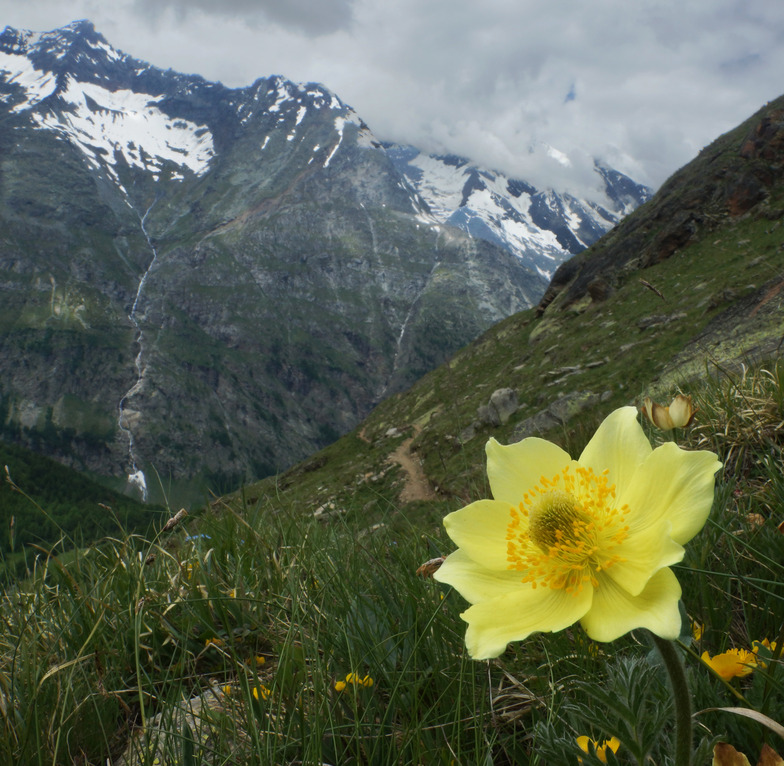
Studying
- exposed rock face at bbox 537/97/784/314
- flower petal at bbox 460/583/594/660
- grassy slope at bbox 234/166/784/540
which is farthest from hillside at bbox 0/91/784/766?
exposed rock face at bbox 537/97/784/314

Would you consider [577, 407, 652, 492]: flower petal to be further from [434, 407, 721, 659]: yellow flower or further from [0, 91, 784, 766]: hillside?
[0, 91, 784, 766]: hillside

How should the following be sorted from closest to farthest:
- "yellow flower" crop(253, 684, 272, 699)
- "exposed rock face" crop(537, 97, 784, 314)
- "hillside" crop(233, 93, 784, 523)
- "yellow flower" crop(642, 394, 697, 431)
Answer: "yellow flower" crop(253, 684, 272, 699) → "yellow flower" crop(642, 394, 697, 431) → "hillside" crop(233, 93, 784, 523) → "exposed rock face" crop(537, 97, 784, 314)

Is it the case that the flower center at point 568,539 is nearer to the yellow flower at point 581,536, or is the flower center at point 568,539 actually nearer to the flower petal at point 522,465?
the yellow flower at point 581,536

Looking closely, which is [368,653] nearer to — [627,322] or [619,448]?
[619,448]

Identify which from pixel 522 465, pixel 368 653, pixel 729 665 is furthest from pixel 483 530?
pixel 368 653

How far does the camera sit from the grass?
1.73 metres

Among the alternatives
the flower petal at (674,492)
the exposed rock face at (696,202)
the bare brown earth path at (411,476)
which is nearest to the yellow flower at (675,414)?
the flower petal at (674,492)

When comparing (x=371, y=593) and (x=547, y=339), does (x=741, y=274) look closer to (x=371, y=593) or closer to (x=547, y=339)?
(x=547, y=339)

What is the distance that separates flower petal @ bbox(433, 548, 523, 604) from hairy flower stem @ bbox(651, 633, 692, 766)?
488 mm

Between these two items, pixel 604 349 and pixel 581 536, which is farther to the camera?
pixel 604 349

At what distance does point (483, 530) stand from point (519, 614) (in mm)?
296

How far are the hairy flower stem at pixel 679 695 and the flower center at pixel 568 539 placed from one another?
318 mm

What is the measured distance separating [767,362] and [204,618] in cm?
587

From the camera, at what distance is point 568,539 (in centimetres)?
149
